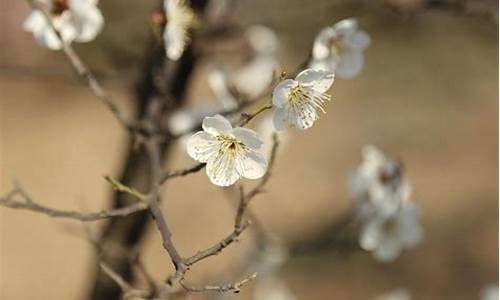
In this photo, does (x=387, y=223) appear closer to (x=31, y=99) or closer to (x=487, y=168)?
(x=487, y=168)

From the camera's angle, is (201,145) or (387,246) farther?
(387,246)

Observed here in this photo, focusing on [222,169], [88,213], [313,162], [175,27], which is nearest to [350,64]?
[175,27]

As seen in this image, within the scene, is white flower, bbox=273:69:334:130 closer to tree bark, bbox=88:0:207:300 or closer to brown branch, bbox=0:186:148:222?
brown branch, bbox=0:186:148:222

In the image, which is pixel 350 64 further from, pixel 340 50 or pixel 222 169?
pixel 222 169

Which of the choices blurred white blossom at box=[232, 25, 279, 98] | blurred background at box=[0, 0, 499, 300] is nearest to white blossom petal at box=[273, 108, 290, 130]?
blurred white blossom at box=[232, 25, 279, 98]

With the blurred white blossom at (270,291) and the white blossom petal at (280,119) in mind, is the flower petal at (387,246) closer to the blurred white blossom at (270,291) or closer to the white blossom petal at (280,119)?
the blurred white blossom at (270,291)

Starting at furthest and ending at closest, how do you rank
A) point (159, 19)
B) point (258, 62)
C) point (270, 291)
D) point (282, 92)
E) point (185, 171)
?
point (270, 291) < point (258, 62) < point (159, 19) < point (185, 171) < point (282, 92)
